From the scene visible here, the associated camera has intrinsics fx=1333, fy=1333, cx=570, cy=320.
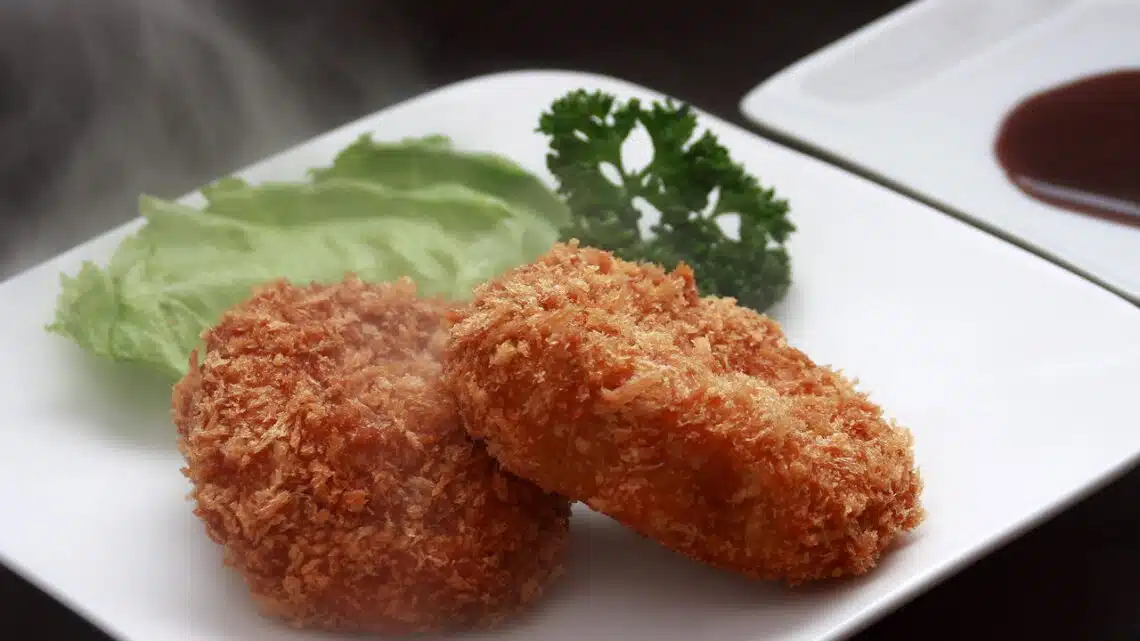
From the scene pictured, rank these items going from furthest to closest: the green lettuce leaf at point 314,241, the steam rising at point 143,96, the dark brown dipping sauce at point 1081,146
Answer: the steam rising at point 143,96 → the dark brown dipping sauce at point 1081,146 → the green lettuce leaf at point 314,241

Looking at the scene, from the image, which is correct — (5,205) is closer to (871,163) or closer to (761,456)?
(871,163)

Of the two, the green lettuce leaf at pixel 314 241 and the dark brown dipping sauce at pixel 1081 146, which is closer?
the green lettuce leaf at pixel 314 241

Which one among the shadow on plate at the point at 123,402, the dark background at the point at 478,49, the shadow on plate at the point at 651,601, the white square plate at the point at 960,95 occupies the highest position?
the dark background at the point at 478,49

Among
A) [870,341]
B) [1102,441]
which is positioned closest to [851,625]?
[1102,441]

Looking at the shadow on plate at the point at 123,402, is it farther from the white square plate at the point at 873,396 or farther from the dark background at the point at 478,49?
the dark background at the point at 478,49

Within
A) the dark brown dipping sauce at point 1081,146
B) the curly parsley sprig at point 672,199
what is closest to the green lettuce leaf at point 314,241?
the curly parsley sprig at point 672,199

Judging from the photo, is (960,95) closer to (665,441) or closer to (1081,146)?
(1081,146)

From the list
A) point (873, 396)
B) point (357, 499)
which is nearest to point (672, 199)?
point (873, 396)
